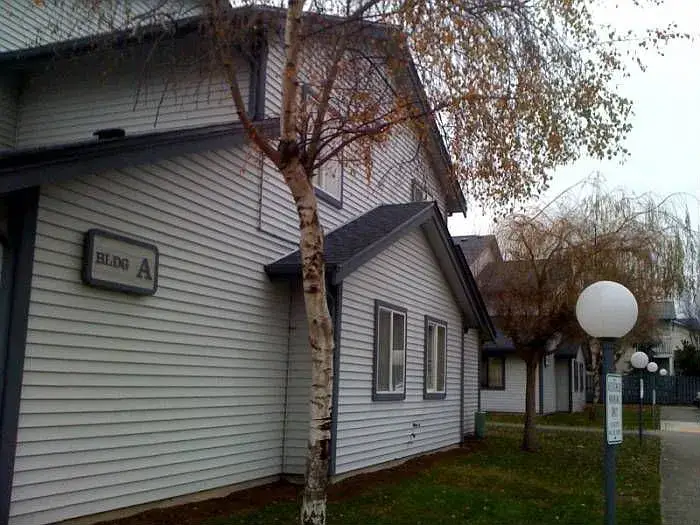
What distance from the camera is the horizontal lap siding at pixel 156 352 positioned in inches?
280

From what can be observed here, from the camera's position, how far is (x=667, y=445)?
20.3 metres

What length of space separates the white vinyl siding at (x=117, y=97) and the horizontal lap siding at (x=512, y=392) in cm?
2186

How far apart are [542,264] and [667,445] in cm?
744

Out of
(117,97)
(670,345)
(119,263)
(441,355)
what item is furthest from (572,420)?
(670,345)

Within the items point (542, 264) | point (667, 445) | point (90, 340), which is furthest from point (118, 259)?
point (667, 445)

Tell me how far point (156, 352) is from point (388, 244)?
195 inches

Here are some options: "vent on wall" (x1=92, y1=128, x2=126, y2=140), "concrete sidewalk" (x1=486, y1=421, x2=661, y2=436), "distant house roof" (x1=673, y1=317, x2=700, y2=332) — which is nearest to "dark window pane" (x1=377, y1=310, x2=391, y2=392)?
"vent on wall" (x1=92, y1=128, x2=126, y2=140)

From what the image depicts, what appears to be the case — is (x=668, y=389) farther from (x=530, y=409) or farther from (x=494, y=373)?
(x=530, y=409)

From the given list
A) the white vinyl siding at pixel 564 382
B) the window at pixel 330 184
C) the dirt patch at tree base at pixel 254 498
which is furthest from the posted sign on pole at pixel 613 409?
the white vinyl siding at pixel 564 382

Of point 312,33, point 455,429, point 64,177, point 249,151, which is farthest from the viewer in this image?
point 455,429

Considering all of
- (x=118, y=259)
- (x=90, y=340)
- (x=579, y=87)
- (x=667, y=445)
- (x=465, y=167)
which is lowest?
(x=667, y=445)

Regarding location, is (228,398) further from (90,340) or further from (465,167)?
(465,167)

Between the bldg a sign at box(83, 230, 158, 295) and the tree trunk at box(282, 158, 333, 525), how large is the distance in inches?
82.0

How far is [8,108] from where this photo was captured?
12.6m
